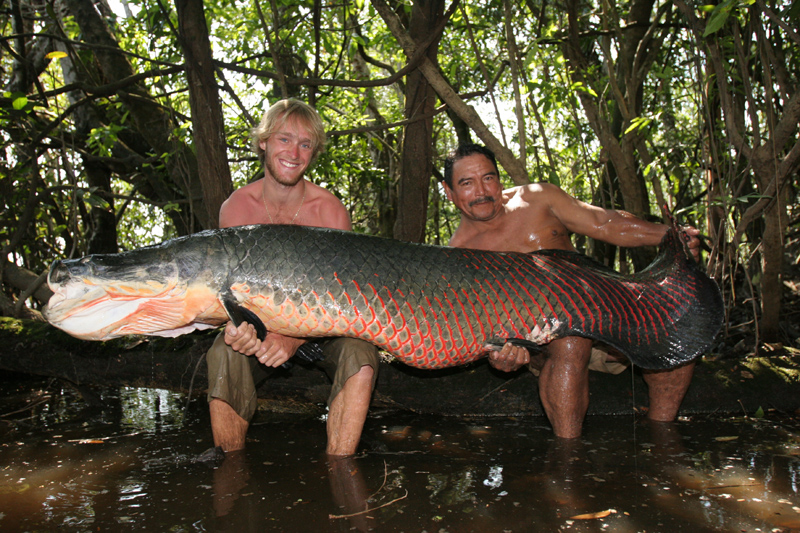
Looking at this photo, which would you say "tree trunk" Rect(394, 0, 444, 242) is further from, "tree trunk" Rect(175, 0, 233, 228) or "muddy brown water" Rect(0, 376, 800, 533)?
"muddy brown water" Rect(0, 376, 800, 533)

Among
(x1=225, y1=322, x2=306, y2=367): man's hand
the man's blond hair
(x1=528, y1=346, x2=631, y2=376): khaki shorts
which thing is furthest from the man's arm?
(x1=225, y1=322, x2=306, y2=367): man's hand

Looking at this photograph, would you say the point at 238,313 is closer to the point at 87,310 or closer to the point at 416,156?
the point at 87,310

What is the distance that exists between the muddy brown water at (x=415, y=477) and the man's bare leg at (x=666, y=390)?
0.10 metres

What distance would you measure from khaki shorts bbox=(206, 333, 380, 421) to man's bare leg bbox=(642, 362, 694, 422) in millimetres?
1692

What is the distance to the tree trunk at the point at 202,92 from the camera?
425 centimetres

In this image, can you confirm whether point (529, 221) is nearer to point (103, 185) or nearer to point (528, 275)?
point (528, 275)

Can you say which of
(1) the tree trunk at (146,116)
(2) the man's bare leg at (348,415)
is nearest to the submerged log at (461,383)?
(2) the man's bare leg at (348,415)

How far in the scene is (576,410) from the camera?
3.09 metres

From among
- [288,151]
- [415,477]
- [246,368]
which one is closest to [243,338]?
[246,368]

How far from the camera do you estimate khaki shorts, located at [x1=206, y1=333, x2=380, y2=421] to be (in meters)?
2.88

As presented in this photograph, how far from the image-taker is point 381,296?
2627mm

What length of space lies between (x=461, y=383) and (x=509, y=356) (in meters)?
0.74

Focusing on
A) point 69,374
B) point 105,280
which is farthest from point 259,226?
point 69,374

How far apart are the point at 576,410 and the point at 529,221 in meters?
1.20
